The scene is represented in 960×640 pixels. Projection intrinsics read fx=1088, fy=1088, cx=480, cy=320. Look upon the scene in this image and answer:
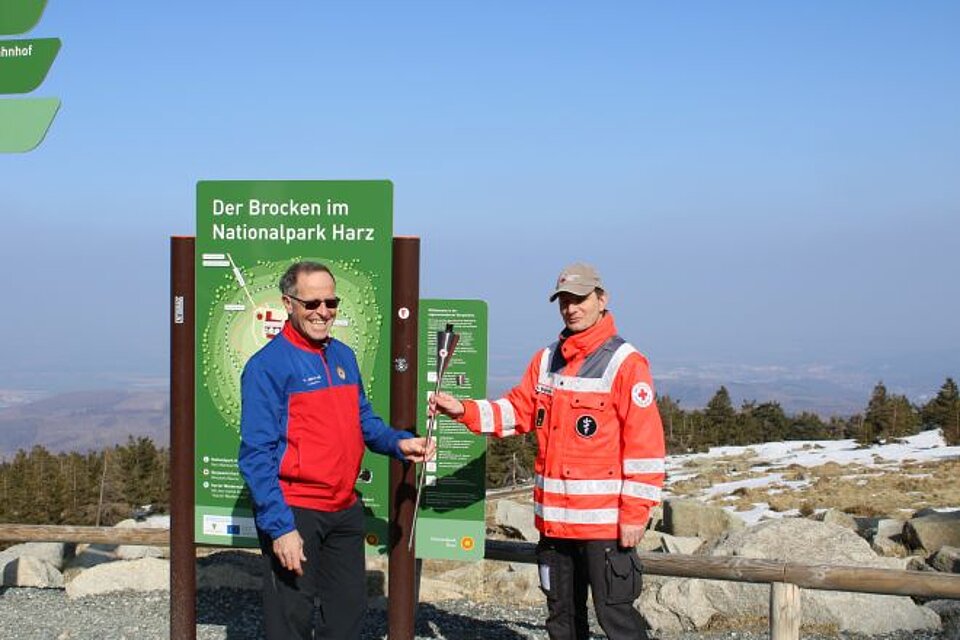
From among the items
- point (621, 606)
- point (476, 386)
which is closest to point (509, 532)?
point (476, 386)

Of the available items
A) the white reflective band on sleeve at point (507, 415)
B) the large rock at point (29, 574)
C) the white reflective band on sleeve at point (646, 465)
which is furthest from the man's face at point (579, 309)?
the large rock at point (29, 574)

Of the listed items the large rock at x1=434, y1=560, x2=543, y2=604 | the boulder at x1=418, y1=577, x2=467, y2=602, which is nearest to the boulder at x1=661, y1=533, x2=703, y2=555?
the large rock at x1=434, y1=560, x2=543, y2=604

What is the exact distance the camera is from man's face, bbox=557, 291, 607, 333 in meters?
5.88

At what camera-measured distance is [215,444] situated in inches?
280

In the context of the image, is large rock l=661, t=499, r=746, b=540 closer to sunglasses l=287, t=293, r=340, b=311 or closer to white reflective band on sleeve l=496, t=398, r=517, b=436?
white reflective band on sleeve l=496, t=398, r=517, b=436

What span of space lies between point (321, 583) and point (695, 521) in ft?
38.1

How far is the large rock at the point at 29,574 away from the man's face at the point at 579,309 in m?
7.75

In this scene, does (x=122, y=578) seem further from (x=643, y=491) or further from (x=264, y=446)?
(x=643, y=491)

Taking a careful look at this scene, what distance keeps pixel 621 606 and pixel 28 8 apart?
17.6 feet

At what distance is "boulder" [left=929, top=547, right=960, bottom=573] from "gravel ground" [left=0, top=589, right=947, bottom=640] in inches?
125

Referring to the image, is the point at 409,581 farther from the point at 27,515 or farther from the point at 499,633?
the point at 27,515

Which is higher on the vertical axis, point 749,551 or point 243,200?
point 243,200

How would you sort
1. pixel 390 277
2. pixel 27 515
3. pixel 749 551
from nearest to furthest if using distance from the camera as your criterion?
1. pixel 390 277
2. pixel 749 551
3. pixel 27 515

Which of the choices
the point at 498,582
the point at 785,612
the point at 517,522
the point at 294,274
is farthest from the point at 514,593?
the point at 294,274
